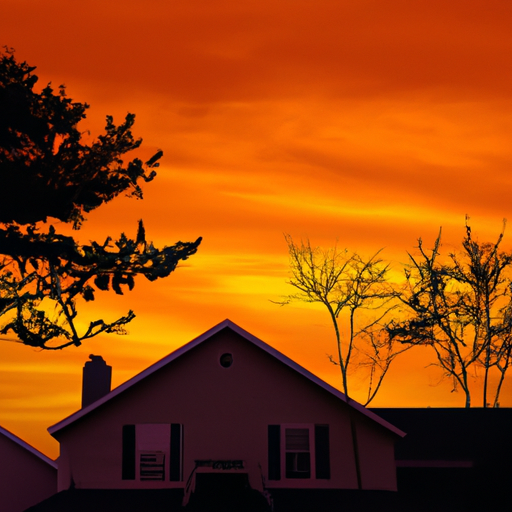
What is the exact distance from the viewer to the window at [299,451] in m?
29.3

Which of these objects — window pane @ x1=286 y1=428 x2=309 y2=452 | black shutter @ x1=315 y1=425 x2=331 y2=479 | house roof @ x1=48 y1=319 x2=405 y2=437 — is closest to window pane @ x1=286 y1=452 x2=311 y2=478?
window pane @ x1=286 y1=428 x2=309 y2=452

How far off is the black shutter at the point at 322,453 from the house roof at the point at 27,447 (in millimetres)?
13817

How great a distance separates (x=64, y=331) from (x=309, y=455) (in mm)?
10755

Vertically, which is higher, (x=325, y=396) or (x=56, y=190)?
(x=56, y=190)

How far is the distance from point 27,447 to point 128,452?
34.3 feet

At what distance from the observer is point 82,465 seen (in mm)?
29703

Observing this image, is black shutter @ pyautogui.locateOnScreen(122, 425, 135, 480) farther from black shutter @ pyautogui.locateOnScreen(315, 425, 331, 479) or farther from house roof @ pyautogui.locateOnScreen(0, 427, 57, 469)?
house roof @ pyautogui.locateOnScreen(0, 427, 57, 469)

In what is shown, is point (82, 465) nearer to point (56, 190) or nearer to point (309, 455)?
point (309, 455)

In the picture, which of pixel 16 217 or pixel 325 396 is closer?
pixel 325 396

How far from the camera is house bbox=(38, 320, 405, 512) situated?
96.2ft

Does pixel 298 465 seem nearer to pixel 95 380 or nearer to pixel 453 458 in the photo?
pixel 453 458

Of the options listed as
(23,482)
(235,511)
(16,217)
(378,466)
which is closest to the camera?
(235,511)

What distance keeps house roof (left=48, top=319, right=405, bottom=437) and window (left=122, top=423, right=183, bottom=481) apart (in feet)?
5.16

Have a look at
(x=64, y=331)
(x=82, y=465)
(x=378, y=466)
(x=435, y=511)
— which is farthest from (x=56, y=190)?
(x=435, y=511)
